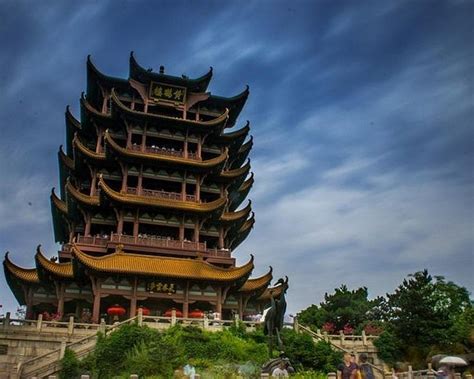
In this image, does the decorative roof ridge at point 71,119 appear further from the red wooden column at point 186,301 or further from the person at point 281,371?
the person at point 281,371

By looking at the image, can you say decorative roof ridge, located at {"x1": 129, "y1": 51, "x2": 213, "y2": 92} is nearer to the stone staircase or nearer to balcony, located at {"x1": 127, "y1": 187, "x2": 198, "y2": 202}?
balcony, located at {"x1": 127, "y1": 187, "x2": 198, "y2": 202}

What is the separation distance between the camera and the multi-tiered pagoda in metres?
27.1

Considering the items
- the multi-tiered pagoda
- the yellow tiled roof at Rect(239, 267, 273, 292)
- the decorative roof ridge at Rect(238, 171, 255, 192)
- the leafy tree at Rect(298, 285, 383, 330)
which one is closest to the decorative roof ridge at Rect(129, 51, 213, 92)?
the multi-tiered pagoda

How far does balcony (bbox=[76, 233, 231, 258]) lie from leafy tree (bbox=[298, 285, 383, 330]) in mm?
19408

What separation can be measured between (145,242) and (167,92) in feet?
42.1

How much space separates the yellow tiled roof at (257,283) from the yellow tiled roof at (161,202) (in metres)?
5.03

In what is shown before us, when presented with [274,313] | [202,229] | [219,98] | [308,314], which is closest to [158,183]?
[202,229]

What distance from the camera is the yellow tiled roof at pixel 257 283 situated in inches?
1165

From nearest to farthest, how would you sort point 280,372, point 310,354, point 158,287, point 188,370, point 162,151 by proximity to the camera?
point 280,372
point 188,370
point 310,354
point 158,287
point 162,151

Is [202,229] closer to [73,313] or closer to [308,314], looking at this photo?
[73,313]

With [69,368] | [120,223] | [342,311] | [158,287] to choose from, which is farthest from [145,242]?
[342,311]

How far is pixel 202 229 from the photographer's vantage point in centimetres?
3350

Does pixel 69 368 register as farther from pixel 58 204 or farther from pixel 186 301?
pixel 58 204

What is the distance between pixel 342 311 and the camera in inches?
1900
